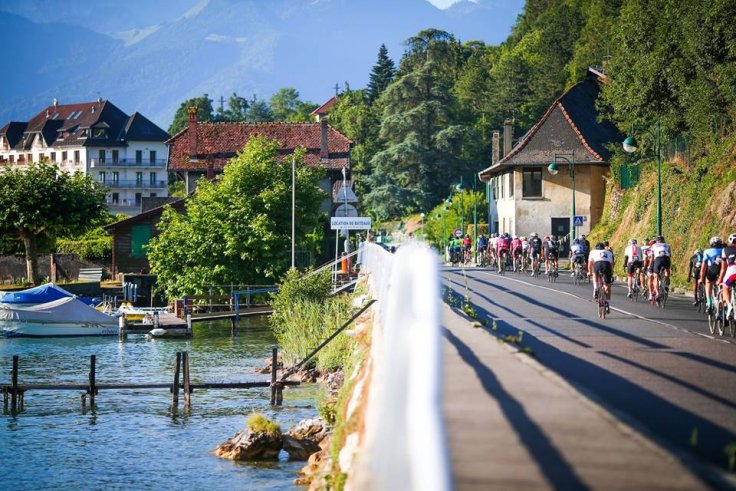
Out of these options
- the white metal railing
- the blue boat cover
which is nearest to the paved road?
the white metal railing

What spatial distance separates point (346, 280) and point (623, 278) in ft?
39.0

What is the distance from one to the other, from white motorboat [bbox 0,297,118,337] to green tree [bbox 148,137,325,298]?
5.93 metres

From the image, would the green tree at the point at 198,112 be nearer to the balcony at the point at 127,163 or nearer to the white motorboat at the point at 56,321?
the balcony at the point at 127,163

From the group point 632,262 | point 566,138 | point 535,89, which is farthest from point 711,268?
point 535,89

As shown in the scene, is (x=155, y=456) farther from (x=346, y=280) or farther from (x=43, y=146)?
(x=43, y=146)

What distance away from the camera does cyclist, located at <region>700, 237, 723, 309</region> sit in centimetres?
2230

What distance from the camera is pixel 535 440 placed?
7.52m

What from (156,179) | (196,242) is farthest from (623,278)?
(156,179)

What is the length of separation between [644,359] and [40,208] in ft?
216

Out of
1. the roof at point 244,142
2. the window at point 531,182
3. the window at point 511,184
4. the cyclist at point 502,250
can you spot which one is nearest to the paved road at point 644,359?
the cyclist at point 502,250

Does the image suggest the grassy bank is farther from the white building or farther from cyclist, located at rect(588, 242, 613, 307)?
the white building

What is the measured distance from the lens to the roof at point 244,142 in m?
78.7

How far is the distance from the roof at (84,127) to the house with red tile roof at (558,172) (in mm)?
78826

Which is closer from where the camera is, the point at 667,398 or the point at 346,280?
the point at 667,398
